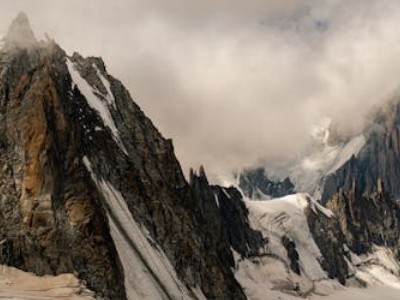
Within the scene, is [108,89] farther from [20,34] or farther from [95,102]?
[20,34]

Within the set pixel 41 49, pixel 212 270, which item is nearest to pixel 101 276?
pixel 41 49

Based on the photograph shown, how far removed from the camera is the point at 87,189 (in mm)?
87188

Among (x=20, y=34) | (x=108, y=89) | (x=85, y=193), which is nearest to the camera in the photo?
(x=85, y=193)

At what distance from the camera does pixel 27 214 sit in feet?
269

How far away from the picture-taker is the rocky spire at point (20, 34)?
101625mm

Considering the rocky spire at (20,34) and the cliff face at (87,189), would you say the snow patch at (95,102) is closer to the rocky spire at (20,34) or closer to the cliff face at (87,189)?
the cliff face at (87,189)

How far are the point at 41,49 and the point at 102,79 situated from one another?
3093cm

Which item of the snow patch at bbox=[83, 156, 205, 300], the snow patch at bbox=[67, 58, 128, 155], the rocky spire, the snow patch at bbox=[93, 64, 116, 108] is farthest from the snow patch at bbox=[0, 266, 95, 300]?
the snow patch at bbox=[93, 64, 116, 108]

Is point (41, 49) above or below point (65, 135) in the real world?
above

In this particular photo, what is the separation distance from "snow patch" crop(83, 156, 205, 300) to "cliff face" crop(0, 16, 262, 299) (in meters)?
0.18

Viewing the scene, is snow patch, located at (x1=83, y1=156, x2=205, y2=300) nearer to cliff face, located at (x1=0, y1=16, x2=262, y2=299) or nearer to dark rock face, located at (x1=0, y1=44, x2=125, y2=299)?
cliff face, located at (x1=0, y1=16, x2=262, y2=299)

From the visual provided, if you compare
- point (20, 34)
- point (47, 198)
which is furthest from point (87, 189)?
point (20, 34)

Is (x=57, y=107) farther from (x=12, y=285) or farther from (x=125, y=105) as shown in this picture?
(x=125, y=105)

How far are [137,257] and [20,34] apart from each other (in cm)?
3162
